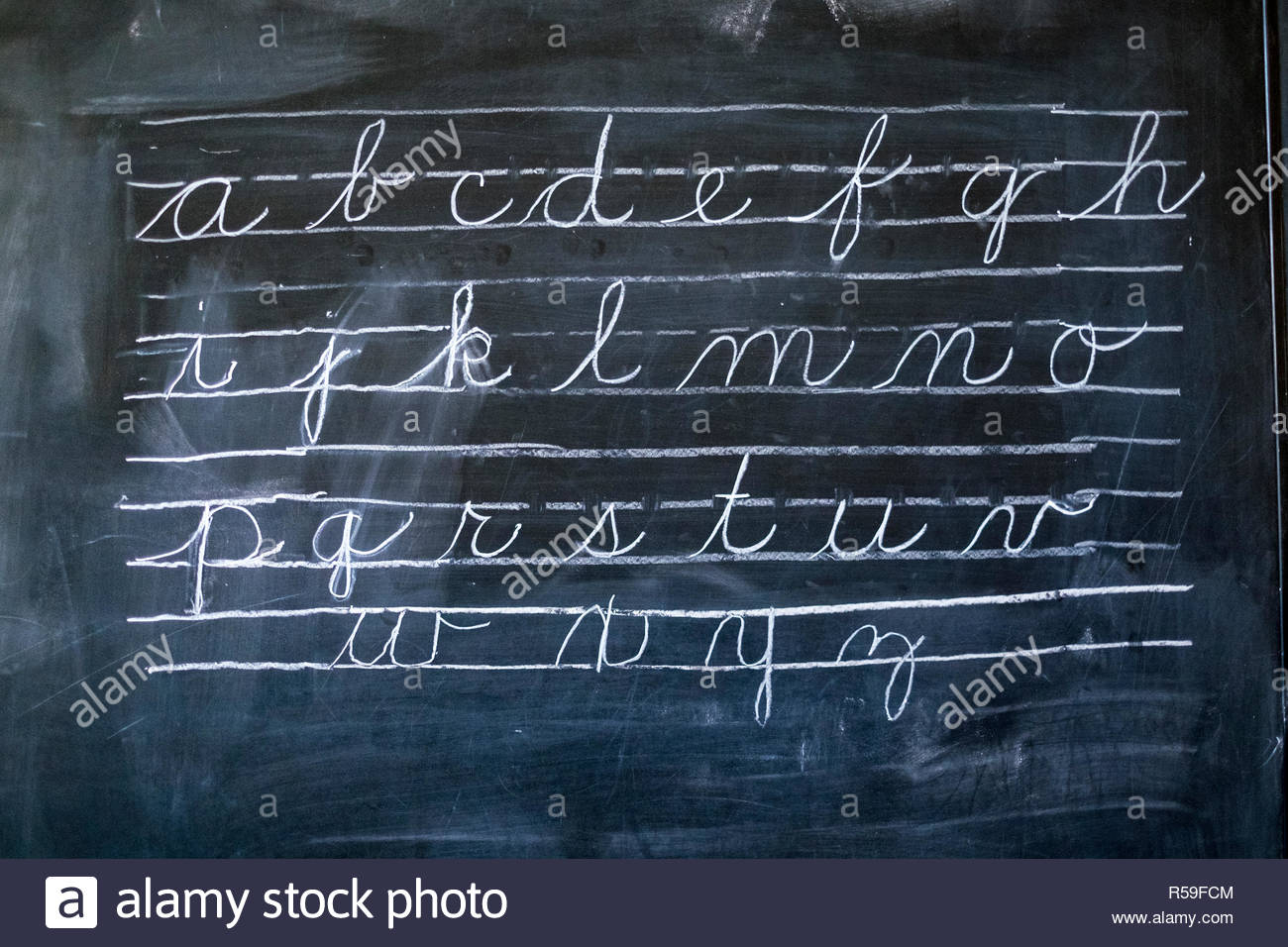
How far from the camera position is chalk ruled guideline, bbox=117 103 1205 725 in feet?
4.59

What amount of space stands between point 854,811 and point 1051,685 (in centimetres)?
38

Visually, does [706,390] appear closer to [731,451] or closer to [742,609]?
[731,451]

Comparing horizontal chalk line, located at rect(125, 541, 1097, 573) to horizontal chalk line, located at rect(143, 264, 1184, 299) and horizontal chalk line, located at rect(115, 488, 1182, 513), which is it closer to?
horizontal chalk line, located at rect(115, 488, 1182, 513)

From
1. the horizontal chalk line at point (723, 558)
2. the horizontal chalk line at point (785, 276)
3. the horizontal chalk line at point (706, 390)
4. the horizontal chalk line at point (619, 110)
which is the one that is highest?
the horizontal chalk line at point (619, 110)

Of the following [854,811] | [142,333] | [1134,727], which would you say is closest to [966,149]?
[1134,727]

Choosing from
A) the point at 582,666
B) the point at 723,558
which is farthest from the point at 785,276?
the point at 582,666

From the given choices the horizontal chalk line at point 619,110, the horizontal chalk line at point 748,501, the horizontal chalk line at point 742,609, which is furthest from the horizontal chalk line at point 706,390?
the horizontal chalk line at point 619,110

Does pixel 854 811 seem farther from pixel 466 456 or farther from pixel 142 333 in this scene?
pixel 142 333

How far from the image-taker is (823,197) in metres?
1.41

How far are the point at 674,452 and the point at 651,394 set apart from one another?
101mm

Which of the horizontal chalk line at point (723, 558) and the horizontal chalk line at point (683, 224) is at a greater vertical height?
the horizontal chalk line at point (683, 224)

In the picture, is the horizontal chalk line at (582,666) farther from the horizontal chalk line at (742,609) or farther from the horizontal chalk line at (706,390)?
the horizontal chalk line at (706,390)

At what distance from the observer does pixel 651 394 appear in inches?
55.2

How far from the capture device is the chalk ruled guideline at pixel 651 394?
4.59 ft
